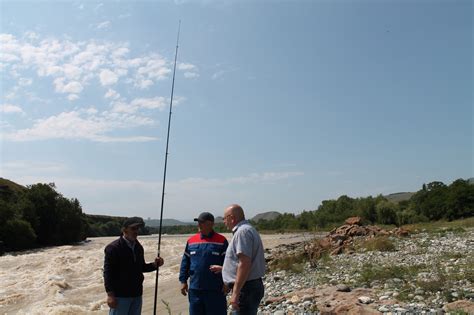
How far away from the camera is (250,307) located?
4.37m

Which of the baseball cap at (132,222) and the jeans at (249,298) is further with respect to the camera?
the baseball cap at (132,222)

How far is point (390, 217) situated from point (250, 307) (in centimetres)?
6626

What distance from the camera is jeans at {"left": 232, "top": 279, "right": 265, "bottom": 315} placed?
4.35 meters

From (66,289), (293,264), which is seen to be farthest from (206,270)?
(66,289)

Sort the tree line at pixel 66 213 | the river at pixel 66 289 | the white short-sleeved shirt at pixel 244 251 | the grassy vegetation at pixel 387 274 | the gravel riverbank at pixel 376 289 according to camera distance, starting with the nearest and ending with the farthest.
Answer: the white short-sleeved shirt at pixel 244 251 → the gravel riverbank at pixel 376 289 → the grassy vegetation at pixel 387 274 → the river at pixel 66 289 → the tree line at pixel 66 213

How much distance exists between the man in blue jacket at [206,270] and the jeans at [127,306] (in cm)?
70

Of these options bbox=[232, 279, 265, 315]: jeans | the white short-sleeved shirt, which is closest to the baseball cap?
the white short-sleeved shirt

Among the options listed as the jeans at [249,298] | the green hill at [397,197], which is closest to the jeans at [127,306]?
the jeans at [249,298]

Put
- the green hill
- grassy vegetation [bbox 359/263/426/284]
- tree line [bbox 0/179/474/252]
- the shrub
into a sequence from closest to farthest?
grassy vegetation [bbox 359/263/426/284]
the shrub
tree line [bbox 0/179/474/252]
the green hill

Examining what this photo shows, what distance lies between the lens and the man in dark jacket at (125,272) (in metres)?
5.03

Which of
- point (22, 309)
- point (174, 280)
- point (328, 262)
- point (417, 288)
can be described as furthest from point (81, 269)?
point (417, 288)

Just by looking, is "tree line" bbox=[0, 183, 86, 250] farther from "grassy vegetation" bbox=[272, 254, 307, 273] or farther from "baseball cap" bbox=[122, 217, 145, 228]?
"baseball cap" bbox=[122, 217, 145, 228]

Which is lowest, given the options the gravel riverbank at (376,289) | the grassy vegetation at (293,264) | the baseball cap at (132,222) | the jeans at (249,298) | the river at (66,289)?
the river at (66,289)

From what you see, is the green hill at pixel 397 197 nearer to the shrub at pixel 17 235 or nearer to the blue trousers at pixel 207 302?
the shrub at pixel 17 235
